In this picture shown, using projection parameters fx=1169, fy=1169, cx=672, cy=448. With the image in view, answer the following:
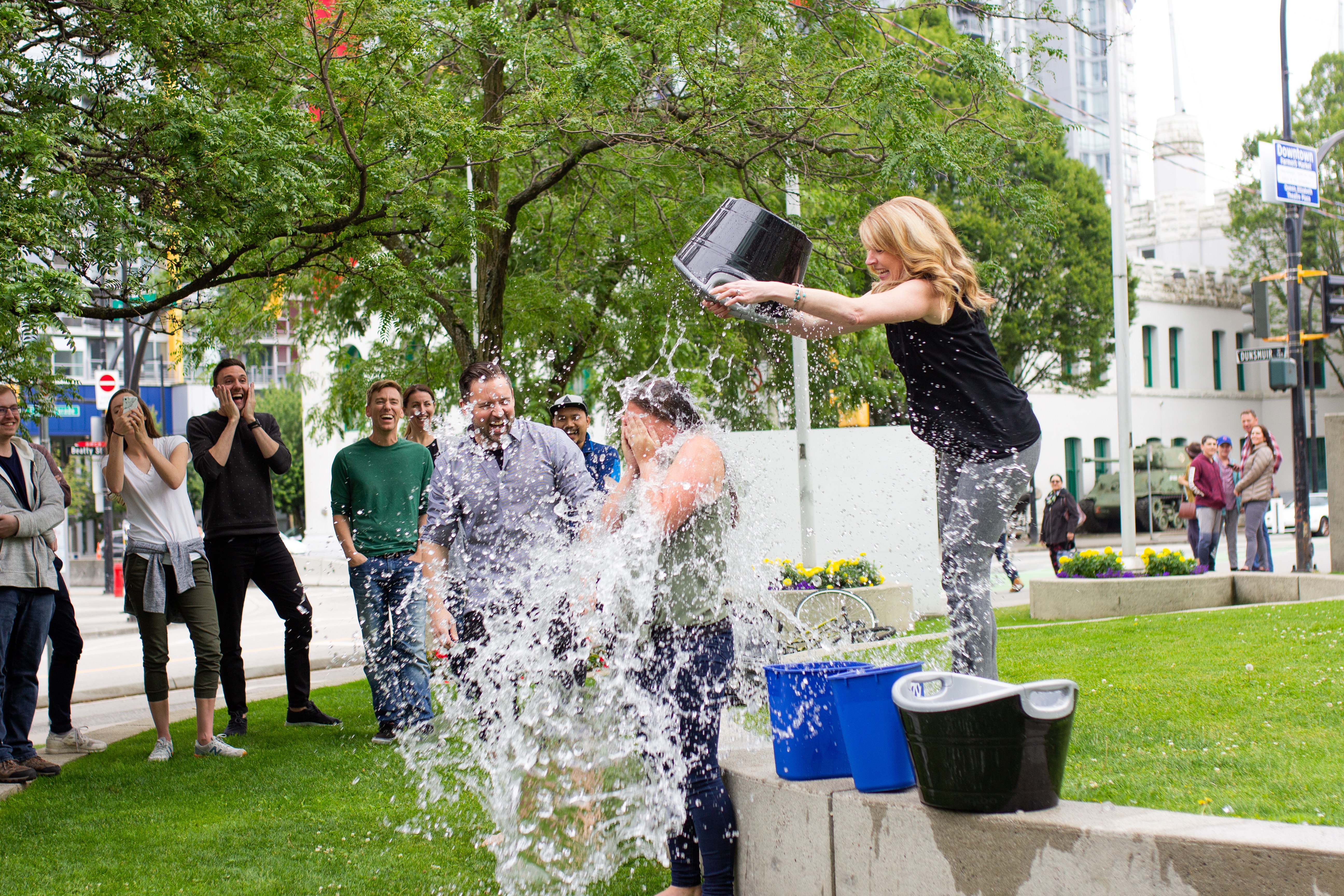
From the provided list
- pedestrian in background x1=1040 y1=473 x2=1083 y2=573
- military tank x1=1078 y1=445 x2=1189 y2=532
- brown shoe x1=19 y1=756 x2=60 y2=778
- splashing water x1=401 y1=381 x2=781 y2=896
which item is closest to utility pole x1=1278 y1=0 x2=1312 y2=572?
pedestrian in background x1=1040 y1=473 x2=1083 y2=573

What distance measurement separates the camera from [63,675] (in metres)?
7.01

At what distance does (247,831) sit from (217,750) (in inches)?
66.7

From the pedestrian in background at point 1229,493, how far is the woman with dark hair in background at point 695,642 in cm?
1421

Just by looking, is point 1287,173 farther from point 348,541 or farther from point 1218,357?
point 1218,357

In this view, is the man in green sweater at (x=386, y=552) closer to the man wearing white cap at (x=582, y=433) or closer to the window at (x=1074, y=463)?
the man wearing white cap at (x=582, y=433)

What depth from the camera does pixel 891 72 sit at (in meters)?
8.46

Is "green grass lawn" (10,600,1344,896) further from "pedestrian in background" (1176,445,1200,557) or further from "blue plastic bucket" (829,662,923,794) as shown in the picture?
"pedestrian in background" (1176,445,1200,557)

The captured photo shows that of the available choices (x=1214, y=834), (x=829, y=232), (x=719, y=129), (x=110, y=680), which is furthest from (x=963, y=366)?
(x=110, y=680)

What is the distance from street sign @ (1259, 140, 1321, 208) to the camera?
1716 centimetres

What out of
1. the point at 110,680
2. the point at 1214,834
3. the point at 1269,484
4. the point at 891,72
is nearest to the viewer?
the point at 1214,834

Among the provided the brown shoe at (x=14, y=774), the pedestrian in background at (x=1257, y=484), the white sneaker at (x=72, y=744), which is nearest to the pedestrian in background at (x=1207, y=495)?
the pedestrian in background at (x=1257, y=484)

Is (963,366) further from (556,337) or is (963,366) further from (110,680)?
(110,680)

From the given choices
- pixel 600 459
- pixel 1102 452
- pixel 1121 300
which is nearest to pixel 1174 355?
pixel 1102 452

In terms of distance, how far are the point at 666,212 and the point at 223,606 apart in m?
6.45
